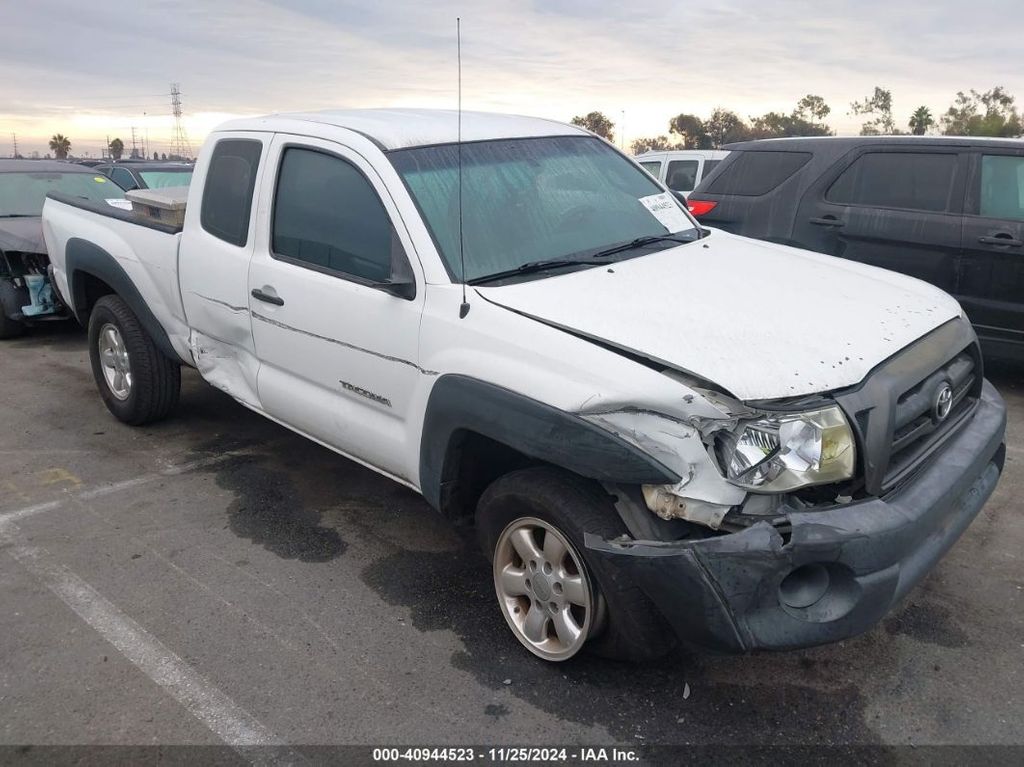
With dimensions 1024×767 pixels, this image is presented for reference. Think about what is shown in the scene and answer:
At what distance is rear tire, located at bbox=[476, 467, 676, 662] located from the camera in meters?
2.62

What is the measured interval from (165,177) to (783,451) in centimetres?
1223

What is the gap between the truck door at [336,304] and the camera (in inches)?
127

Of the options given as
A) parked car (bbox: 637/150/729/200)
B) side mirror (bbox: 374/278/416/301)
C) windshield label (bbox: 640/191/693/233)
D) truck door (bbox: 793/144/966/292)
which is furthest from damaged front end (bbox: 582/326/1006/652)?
parked car (bbox: 637/150/729/200)

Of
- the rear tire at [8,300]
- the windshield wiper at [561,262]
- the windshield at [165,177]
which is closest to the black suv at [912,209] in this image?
the windshield wiper at [561,262]

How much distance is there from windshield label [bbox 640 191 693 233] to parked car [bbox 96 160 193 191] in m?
10.0

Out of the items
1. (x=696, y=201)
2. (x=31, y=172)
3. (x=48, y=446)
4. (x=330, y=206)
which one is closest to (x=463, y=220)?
(x=330, y=206)

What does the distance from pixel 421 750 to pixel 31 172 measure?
796cm

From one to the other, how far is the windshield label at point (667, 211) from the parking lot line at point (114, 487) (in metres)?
2.84

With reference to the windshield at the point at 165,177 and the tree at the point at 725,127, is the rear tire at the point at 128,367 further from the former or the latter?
the tree at the point at 725,127

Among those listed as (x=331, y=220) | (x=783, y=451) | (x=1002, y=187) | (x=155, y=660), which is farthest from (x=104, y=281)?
(x=1002, y=187)

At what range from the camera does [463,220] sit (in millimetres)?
3281

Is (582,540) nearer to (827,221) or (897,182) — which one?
(827,221)

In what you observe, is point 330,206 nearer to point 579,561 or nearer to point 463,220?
point 463,220

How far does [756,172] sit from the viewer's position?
6.95 metres
